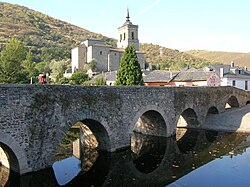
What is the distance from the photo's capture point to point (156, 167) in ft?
47.0

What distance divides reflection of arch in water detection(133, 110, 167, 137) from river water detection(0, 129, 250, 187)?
691mm

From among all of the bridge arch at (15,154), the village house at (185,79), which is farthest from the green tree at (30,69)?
the bridge arch at (15,154)

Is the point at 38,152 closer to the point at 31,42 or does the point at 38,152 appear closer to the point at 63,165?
the point at 63,165

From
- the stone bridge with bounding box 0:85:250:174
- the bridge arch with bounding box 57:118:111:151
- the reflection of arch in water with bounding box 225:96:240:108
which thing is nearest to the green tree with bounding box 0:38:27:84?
the stone bridge with bounding box 0:85:250:174

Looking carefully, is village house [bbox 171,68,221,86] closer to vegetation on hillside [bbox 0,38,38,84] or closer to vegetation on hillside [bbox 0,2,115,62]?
vegetation on hillside [bbox 0,38,38,84]

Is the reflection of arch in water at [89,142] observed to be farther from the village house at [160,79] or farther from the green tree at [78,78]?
the green tree at [78,78]

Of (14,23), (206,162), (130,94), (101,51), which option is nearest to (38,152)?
(130,94)

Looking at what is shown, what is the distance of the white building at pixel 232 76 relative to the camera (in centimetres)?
4062

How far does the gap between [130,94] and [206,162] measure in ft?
19.5

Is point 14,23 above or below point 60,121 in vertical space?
above

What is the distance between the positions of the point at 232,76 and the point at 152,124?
2550 centimetres

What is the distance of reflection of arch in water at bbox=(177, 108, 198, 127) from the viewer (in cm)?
2368

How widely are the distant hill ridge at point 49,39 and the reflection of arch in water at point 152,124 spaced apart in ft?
245

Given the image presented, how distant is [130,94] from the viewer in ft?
53.4
